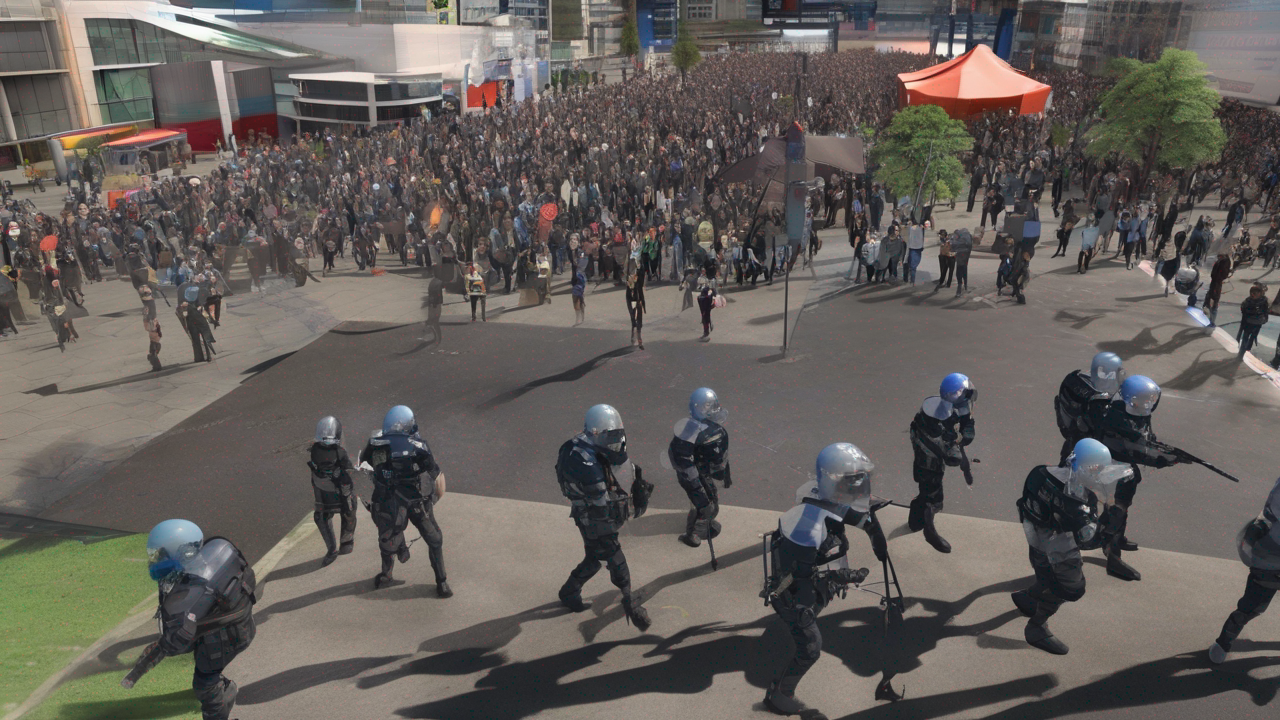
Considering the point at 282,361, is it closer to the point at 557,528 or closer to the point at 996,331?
the point at 557,528

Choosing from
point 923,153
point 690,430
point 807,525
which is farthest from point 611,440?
point 923,153

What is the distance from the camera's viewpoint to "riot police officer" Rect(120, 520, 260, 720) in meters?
4.62

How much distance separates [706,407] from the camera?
6523mm

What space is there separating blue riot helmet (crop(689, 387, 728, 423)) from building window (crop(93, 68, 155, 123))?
44721 millimetres

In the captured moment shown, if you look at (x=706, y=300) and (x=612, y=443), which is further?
(x=706, y=300)

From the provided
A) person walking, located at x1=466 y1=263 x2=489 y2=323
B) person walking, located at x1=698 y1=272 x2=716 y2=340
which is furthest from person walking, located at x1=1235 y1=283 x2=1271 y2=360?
person walking, located at x1=466 y1=263 x2=489 y2=323

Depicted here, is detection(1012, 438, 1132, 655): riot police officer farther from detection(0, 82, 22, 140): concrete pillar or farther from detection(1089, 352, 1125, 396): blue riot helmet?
detection(0, 82, 22, 140): concrete pillar

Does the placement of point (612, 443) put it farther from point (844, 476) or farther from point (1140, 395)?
point (1140, 395)

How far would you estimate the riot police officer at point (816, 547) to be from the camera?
4.87 m

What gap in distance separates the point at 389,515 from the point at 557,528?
6.18 ft

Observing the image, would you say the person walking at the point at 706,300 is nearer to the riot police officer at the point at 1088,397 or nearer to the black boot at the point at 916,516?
the black boot at the point at 916,516

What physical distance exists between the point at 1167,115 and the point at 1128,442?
20.3 metres

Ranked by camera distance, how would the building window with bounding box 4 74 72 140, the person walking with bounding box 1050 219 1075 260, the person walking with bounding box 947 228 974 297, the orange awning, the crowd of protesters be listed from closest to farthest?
the person walking with bounding box 947 228 974 297
the crowd of protesters
the person walking with bounding box 1050 219 1075 260
the orange awning
the building window with bounding box 4 74 72 140

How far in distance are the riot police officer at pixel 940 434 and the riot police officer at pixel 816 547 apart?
1954mm
